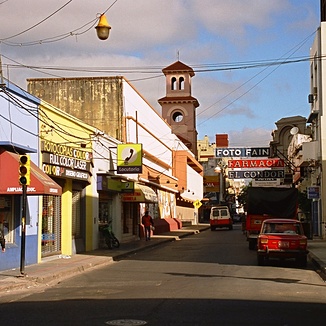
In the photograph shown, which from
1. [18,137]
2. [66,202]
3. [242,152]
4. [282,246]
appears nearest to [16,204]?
[18,137]

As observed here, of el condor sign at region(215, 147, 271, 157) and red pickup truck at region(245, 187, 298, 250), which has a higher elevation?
el condor sign at region(215, 147, 271, 157)

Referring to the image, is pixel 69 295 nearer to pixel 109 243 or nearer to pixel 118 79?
pixel 109 243

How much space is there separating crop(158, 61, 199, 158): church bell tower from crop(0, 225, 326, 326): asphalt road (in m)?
70.7

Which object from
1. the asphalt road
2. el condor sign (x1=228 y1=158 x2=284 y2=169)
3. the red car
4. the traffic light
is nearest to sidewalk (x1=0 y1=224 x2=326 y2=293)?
the asphalt road

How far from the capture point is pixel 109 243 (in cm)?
3123

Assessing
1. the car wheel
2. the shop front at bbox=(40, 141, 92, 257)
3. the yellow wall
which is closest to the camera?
the car wheel

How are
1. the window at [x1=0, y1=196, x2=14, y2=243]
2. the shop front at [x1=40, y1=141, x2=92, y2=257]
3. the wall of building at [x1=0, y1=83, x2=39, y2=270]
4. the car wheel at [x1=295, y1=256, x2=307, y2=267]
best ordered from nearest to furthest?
the wall of building at [x1=0, y1=83, x2=39, y2=270] < the window at [x1=0, y1=196, x2=14, y2=243] < the car wheel at [x1=295, y1=256, x2=307, y2=267] < the shop front at [x1=40, y1=141, x2=92, y2=257]

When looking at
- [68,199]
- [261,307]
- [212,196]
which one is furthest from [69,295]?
[212,196]

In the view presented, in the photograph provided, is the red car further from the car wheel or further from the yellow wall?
the yellow wall

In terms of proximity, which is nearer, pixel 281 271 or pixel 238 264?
pixel 281 271

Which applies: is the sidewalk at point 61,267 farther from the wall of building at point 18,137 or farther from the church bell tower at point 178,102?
the church bell tower at point 178,102

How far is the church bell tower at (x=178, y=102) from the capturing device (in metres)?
91.6

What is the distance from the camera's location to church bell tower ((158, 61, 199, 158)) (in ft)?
300

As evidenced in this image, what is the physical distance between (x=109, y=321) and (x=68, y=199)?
1681 centimetres
